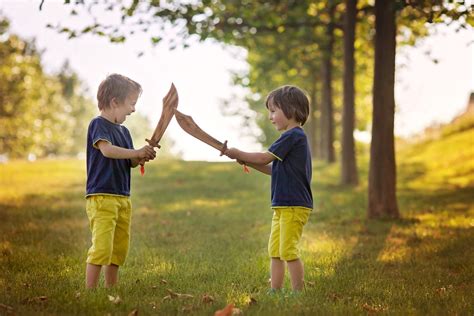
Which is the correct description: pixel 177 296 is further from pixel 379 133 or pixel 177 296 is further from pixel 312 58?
pixel 312 58

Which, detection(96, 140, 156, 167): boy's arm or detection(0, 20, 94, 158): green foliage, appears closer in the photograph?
detection(96, 140, 156, 167): boy's arm

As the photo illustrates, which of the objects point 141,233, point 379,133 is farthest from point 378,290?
point 379,133

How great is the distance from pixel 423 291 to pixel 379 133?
652 centimetres

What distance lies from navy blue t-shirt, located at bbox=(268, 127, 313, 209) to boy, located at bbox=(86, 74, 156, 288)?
119 cm

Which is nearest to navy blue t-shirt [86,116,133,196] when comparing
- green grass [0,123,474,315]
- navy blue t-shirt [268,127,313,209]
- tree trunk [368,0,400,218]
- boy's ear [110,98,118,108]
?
boy's ear [110,98,118,108]

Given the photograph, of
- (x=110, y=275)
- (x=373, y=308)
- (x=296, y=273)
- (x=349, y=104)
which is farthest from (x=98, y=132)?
(x=349, y=104)

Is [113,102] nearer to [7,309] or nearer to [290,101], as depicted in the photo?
[290,101]

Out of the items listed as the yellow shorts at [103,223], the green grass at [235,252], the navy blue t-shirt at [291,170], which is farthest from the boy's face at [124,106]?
the green grass at [235,252]

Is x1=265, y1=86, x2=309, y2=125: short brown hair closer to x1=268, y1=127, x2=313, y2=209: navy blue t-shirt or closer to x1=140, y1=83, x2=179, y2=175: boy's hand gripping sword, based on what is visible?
x1=268, y1=127, x2=313, y2=209: navy blue t-shirt

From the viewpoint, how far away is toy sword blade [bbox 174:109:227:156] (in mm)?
5953

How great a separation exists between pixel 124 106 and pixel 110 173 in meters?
0.66

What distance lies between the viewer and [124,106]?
6.00 metres

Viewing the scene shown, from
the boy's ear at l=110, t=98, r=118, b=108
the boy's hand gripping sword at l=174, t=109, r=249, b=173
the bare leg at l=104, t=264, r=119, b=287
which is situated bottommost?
the bare leg at l=104, t=264, r=119, b=287

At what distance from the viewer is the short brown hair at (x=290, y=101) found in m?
5.82
